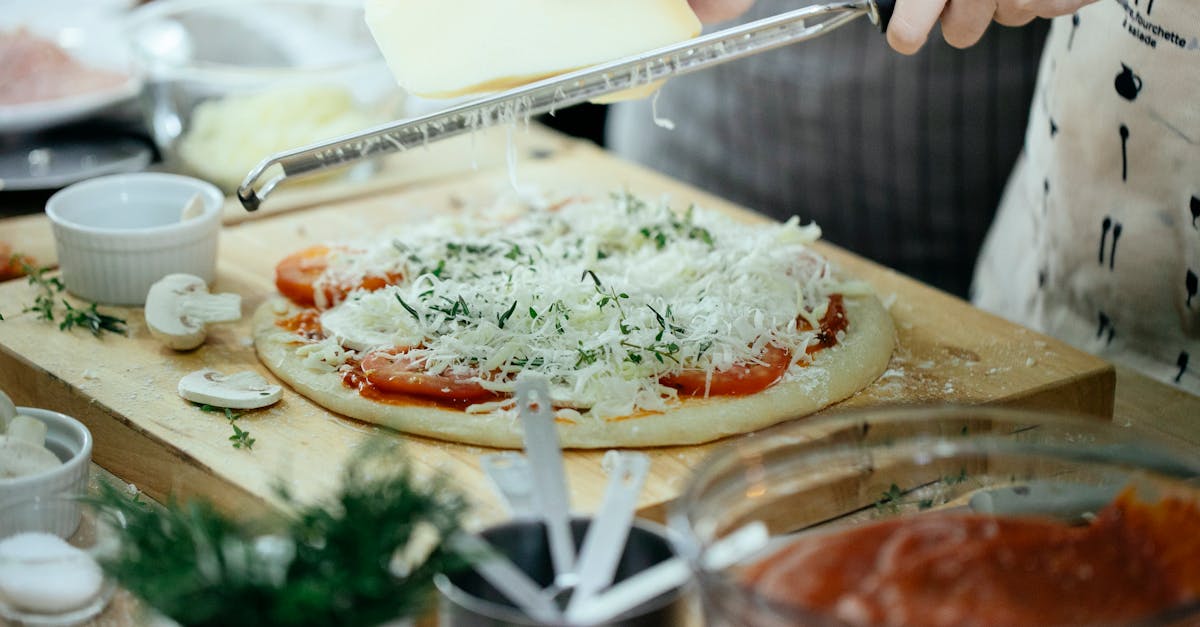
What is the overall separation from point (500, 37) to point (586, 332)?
49 centimetres

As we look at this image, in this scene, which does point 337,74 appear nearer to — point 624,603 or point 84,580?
point 84,580

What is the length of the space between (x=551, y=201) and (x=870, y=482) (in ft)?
4.31

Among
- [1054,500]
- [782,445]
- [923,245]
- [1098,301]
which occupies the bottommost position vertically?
[923,245]

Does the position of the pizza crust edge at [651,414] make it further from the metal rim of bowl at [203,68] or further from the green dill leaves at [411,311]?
the metal rim of bowl at [203,68]

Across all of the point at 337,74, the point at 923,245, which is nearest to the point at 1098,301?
the point at 923,245

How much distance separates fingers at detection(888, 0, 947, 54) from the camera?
1856mm

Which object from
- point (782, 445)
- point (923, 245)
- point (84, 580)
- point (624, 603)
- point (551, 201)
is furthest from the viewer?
point (923, 245)

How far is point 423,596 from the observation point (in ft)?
3.83

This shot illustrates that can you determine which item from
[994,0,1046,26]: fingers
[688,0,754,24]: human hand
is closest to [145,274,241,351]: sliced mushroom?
[688,0,754,24]: human hand

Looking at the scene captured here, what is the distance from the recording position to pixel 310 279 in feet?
7.21

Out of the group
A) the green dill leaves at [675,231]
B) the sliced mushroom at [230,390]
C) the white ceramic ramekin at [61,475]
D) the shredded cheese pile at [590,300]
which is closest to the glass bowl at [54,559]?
the white ceramic ramekin at [61,475]

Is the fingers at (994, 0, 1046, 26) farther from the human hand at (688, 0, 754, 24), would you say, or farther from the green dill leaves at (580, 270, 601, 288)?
the green dill leaves at (580, 270, 601, 288)

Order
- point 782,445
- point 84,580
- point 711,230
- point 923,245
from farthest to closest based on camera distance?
point 923,245, point 711,230, point 84,580, point 782,445

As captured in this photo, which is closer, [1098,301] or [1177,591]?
[1177,591]
